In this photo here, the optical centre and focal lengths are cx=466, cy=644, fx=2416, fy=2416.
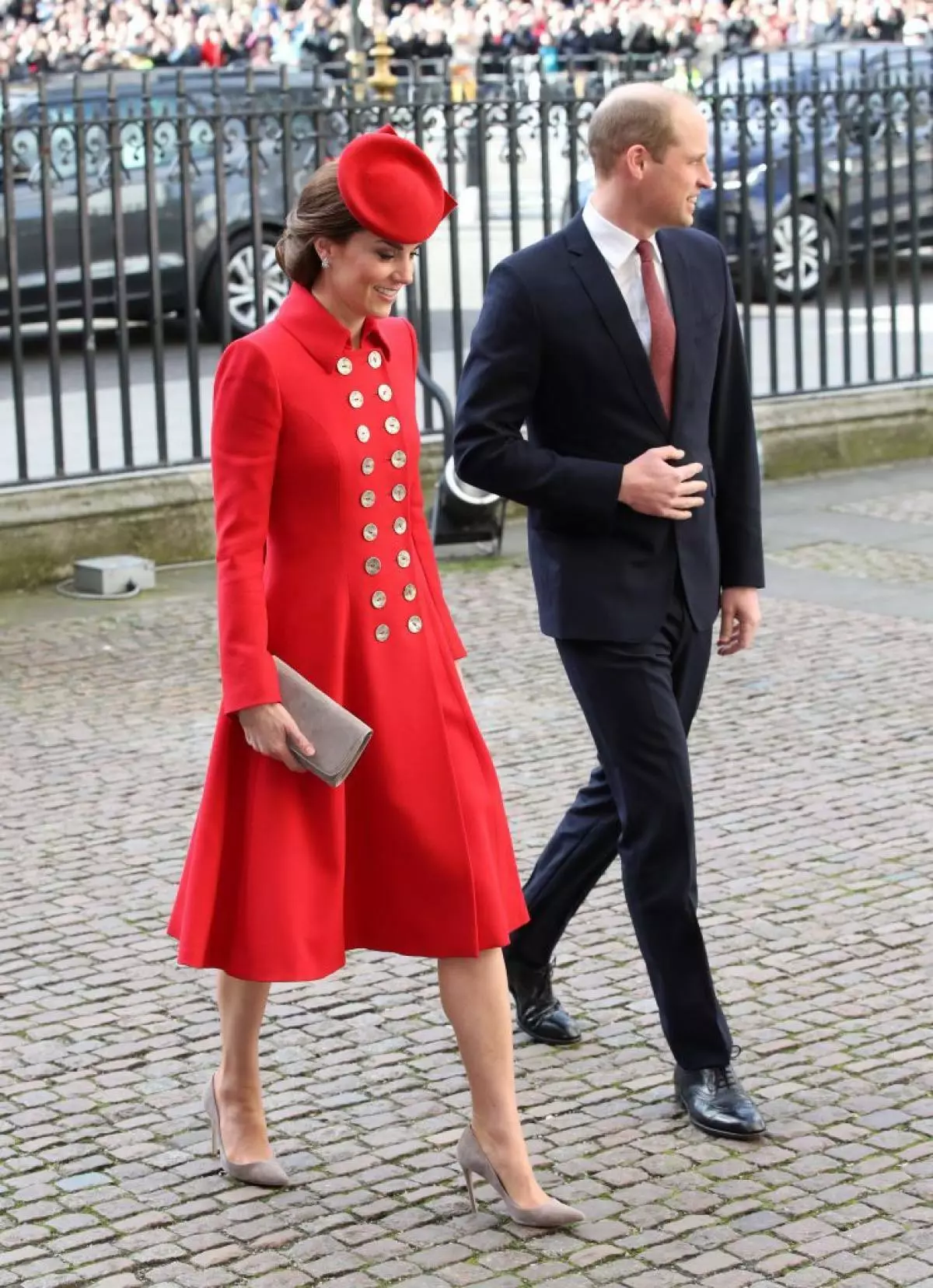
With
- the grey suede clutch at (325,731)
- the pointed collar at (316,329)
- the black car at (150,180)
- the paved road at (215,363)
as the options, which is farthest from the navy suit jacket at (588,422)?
Answer: the paved road at (215,363)

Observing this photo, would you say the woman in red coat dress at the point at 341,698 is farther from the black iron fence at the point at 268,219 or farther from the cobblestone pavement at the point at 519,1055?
the black iron fence at the point at 268,219

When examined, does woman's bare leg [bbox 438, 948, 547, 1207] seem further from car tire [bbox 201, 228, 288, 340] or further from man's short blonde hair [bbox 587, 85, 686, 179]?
car tire [bbox 201, 228, 288, 340]

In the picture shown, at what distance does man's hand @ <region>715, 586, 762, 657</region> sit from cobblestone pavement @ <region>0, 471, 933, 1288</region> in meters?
0.82

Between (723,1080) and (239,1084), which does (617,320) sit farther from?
(239,1084)

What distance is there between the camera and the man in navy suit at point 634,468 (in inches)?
169

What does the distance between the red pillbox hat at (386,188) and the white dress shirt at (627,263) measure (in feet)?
1.96

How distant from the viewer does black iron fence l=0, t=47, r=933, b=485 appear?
9.69 metres

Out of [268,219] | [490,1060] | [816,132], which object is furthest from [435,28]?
[490,1060]

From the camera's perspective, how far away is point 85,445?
11438 millimetres

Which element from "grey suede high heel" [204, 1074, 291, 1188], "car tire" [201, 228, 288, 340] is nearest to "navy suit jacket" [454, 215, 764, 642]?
"grey suede high heel" [204, 1074, 291, 1188]

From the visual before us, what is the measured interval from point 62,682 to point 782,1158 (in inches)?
175

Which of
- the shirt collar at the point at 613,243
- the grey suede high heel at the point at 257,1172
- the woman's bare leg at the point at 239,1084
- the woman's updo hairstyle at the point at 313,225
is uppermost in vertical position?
the woman's updo hairstyle at the point at 313,225

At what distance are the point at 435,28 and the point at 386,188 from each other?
24.0m

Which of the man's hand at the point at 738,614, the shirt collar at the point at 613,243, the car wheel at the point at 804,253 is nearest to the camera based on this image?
the shirt collar at the point at 613,243
